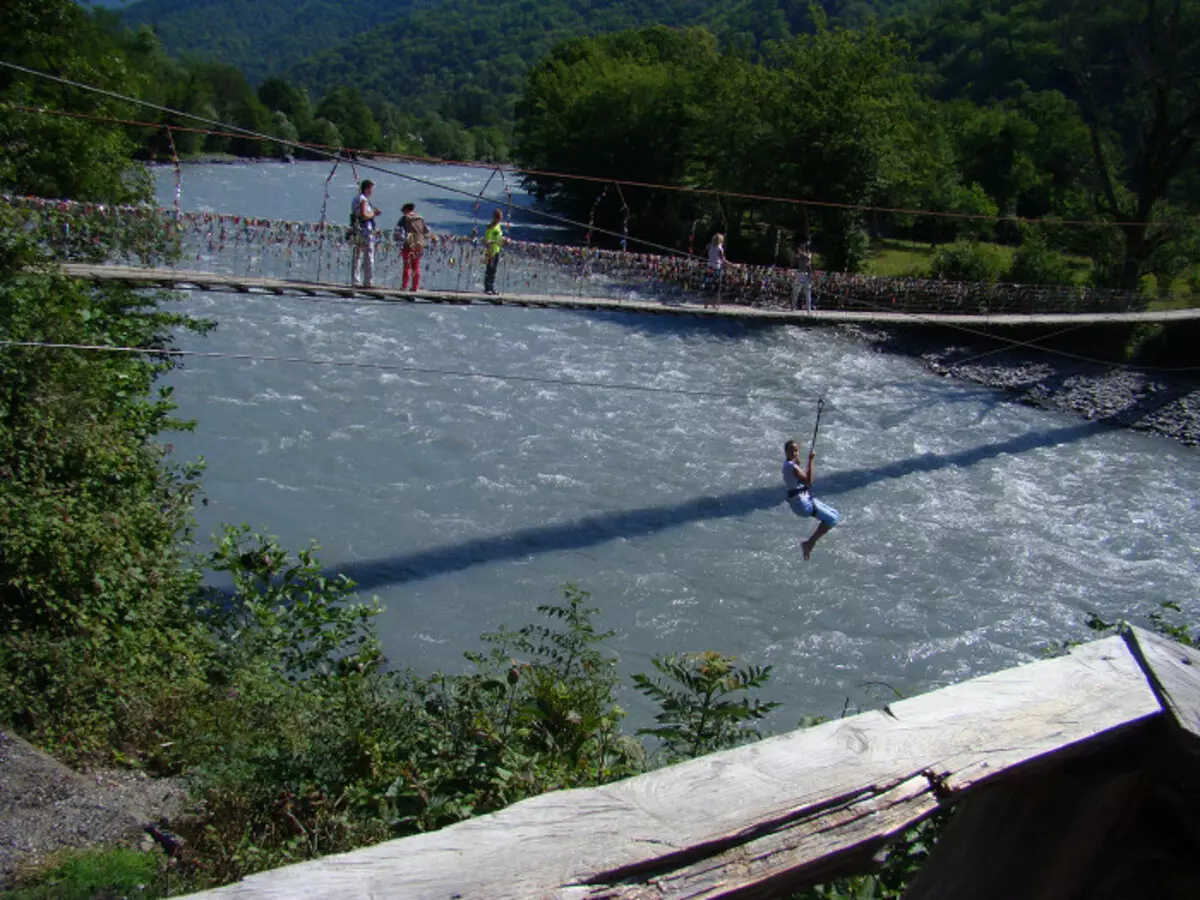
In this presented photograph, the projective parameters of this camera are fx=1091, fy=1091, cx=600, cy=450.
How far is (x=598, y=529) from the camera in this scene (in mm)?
11539

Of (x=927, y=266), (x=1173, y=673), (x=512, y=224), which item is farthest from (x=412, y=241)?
(x=927, y=266)

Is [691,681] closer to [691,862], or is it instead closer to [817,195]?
[691,862]

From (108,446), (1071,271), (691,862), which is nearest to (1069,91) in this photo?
(1071,271)

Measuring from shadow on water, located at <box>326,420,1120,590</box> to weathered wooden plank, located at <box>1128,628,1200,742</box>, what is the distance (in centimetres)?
887

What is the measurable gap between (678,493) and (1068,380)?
10.5 metres

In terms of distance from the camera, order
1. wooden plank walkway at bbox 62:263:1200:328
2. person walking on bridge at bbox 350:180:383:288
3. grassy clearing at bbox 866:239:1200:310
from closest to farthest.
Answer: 1. wooden plank walkway at bbox 62:263:1200:328
2. person walking on bridge at bbox 350:180:383:288
3. grassy clearing at bbox 866:239:1200:310

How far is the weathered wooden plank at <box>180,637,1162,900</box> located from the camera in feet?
2.54

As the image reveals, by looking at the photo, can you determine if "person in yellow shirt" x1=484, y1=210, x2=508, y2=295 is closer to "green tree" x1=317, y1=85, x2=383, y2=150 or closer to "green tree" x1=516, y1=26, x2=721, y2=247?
"green tree" x1=516, y1=26, x2=721, y2=247

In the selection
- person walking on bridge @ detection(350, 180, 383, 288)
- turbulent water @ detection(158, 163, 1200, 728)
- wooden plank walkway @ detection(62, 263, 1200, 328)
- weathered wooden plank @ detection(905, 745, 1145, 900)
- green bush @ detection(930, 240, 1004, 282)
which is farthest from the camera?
green bush @ detection(930, 240, 1004, 282)

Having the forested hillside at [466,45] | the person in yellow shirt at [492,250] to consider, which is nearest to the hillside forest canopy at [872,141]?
the person in yellow shirt at [492,250]

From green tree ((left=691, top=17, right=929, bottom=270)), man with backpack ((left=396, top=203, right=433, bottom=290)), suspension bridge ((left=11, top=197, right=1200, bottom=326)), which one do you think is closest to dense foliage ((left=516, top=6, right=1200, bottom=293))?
green tree ((left=691, top=17, right=929, bottom=270))

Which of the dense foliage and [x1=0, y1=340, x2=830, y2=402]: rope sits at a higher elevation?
the dense foliage

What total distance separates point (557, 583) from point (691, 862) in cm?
947

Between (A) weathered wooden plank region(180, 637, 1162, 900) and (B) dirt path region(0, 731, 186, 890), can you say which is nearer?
(A) weathered wooden plank region(180, 637, 1162, 900)
